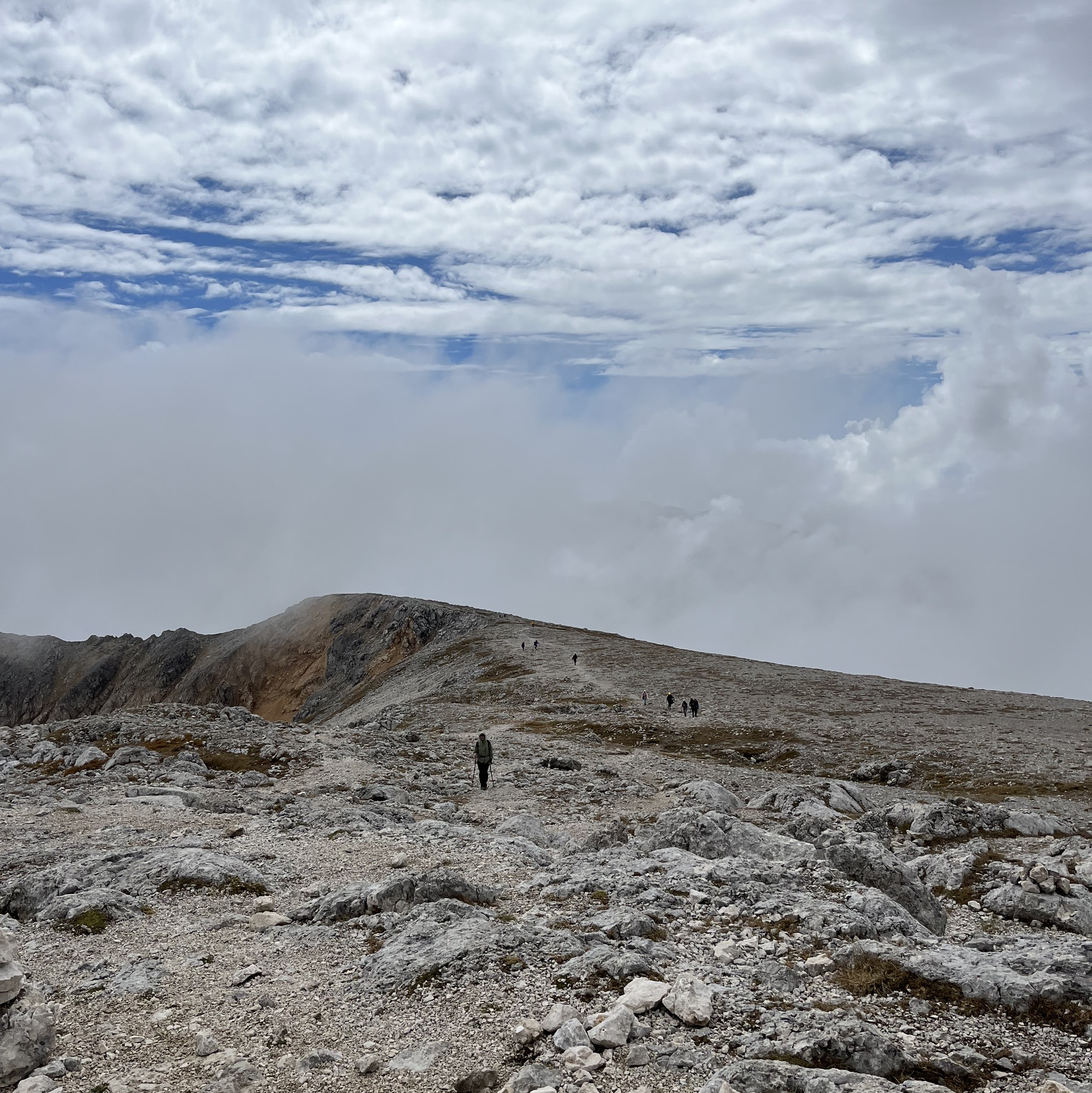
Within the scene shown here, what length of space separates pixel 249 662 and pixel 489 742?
9697 centimetres

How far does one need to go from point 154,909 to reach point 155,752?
77.3ft

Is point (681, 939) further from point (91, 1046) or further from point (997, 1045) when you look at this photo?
point (91, 1046)

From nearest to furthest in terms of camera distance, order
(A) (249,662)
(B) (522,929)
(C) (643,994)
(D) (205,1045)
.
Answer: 1. (D) (205,1045)
2. (C) (643,994)
3. (B) (522,929)
4. (A) (249,662)

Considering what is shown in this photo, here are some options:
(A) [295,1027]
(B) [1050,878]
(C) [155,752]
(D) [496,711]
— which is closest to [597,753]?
(D) [496,711]

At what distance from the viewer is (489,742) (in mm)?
43000

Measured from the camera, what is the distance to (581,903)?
15.8 meters

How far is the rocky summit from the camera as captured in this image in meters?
10.3

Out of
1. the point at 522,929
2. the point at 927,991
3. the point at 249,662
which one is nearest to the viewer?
the point at 927,991

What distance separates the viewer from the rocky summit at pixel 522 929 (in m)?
10.3

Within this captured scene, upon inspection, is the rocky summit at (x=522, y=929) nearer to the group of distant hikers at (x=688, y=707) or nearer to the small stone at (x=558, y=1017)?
the small stone at (x=558, y=1017)

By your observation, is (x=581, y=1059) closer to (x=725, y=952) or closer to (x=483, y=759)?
(x=725, y=952)

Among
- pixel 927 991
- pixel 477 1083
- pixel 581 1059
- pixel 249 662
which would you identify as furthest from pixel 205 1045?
pixel 249 662

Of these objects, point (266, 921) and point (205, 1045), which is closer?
point (205, 1045)

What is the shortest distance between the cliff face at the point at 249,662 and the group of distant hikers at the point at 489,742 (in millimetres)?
23907
